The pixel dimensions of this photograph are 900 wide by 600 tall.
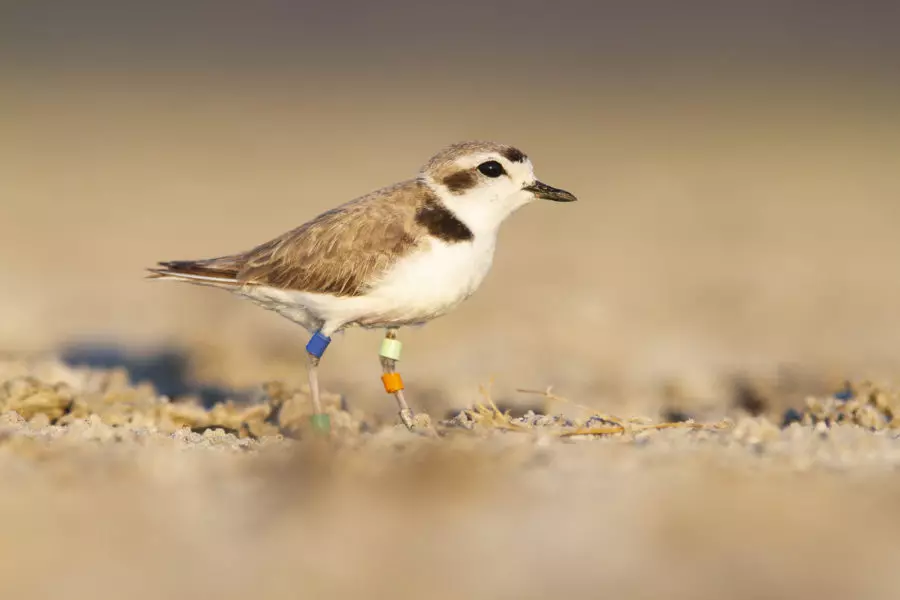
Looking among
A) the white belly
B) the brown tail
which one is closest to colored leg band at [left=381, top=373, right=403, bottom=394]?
the white belly

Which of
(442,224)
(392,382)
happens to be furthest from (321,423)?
(442,224)

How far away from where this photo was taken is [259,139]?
22.8m

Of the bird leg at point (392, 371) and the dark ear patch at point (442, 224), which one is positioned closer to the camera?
the dark ear patch at point (442, 224)

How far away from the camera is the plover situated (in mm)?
5793

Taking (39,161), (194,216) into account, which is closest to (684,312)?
(194,216)

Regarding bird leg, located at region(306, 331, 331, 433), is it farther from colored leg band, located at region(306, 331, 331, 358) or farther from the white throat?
the white throat

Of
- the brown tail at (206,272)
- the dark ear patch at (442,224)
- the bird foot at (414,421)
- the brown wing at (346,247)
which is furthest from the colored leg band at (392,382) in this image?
the brown tail at (206,272)

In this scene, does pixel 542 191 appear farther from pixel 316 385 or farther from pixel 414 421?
pixel 316 385

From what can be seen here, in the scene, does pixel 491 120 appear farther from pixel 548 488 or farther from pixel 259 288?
pixel 548 488

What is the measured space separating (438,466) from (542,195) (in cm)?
202

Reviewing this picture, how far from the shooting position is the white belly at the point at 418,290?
5.75 metres

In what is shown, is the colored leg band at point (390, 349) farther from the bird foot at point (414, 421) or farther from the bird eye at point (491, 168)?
the bird eye at point (491, 168)

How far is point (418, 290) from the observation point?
18.9ft

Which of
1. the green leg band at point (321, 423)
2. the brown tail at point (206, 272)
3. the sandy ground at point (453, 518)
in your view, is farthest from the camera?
the brown tail at point (206, 272)
